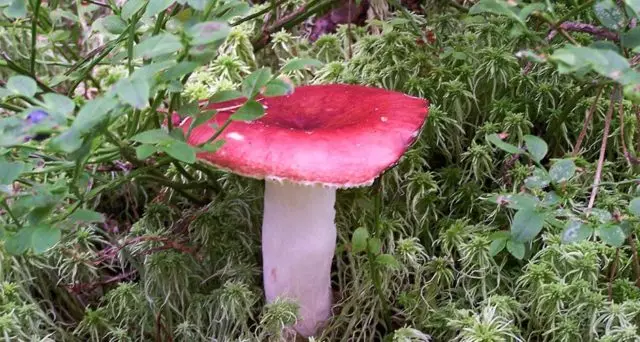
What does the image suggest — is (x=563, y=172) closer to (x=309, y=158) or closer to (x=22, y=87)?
(x=309, y=158)

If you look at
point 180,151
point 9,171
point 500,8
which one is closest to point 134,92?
point 180,151

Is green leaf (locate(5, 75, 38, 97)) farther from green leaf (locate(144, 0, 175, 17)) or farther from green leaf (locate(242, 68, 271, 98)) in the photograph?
green leaf (locate(242, 68, 271, 98))

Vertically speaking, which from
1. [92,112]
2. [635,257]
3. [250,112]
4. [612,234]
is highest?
[92,112]

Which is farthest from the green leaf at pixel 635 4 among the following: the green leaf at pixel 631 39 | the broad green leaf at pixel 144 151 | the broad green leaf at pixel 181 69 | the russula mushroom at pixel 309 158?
the broad green leaf at pixel 144 151

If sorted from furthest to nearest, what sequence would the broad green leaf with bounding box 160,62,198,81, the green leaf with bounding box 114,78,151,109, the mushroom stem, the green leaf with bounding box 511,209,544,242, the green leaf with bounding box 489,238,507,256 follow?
1. the mushroom stem
2. the green leaf with bounding box 489,238,507,256
3. the green leaf with bounding box 511,209,544,242
4. the broad green leaf with bounding box 160,62,198,81
5. the green leaf with bounding box 114,78,151,109

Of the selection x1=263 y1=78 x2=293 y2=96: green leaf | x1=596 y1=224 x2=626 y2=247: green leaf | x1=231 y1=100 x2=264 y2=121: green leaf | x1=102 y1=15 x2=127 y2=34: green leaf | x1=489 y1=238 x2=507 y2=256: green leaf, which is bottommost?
x1=489 y1=238 x2=507 y2=256: green leaf

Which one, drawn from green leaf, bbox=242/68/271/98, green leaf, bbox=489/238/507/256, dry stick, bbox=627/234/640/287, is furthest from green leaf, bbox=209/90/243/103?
dry stick, bbox=627/234/640/287
